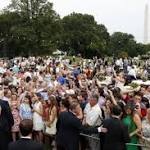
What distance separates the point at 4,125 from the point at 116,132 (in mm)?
2617

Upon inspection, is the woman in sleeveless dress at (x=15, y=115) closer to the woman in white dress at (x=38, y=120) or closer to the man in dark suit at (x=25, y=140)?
the woman in white dress at (x=38, y=120)

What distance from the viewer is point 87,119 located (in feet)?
37.4

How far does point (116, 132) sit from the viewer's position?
923 centimetres

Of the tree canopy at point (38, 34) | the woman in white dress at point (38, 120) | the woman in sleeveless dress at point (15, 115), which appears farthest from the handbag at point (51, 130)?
the tree canopy at point (38, 34)

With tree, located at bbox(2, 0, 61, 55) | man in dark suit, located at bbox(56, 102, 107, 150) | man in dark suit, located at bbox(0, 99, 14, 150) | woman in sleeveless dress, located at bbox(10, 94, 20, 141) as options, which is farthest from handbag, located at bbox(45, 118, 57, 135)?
tree, located at bbox(2, 0, 61, 55)

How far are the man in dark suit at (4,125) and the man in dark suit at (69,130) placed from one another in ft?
3.54

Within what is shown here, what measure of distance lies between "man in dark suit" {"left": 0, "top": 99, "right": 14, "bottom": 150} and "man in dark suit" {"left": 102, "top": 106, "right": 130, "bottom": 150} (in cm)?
233

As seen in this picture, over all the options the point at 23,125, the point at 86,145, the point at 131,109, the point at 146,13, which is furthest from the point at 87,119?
the point at 146,13

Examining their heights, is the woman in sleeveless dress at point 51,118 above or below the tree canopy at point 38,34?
below

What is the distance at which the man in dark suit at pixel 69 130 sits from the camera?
10109mm

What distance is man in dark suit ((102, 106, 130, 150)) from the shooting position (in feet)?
30.2

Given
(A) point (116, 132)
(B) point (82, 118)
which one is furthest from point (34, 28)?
(A) point (116, 132)

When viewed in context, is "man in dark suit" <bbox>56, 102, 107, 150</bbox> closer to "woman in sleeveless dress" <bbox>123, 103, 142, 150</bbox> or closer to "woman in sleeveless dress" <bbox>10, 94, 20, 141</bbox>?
"woman in sleeveless dress" <bbox>123, 103, 142, 150</bbox>

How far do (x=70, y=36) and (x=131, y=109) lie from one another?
342ft
